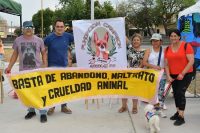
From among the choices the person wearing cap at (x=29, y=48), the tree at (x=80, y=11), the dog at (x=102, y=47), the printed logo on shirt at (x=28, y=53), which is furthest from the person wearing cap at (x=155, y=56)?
the tree at (x=80, y=11)

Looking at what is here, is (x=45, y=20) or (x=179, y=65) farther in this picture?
(x=45, y=20)

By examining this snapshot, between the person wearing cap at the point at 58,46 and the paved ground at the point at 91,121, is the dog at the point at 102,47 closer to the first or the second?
the person wearing cap at the point at 58,46

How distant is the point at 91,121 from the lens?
7.55 m

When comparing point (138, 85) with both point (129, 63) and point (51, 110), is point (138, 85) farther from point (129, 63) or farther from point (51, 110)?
point (51, 110)

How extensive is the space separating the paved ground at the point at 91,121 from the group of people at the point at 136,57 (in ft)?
0.65

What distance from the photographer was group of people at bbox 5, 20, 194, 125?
7121mm

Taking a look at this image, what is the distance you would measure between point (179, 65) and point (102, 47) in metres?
1.88

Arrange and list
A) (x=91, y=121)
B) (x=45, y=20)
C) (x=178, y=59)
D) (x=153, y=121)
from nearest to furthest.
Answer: (x=153, y=121) → (x=178, y=59) → (x=91, y=121) → (x=45, y=20)

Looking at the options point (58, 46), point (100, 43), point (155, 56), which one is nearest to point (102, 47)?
point (100, 43)

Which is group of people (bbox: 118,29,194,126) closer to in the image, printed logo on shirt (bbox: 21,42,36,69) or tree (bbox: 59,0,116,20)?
printed logo on shirt (bbox: 21,42,36,69)

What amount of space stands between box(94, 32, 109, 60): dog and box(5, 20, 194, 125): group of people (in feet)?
1.56

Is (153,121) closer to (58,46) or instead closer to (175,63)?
(175,63)

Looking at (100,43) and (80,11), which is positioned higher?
(80,11)

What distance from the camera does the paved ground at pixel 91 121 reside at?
274 inches
